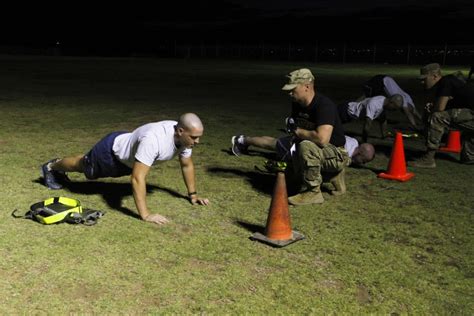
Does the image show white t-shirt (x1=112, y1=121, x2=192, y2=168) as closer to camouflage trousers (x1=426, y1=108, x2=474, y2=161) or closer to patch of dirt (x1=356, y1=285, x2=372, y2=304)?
patch of dirt (x1=356, y1=285, x2=372, y2=304)

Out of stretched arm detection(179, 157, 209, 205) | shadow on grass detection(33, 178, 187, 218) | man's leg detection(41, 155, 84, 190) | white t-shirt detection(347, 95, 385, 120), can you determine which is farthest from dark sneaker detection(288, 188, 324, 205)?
white t-shirt detection(347, 95, 385, 120)

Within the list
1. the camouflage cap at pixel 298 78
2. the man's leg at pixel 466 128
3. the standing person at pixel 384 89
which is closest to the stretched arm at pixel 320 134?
the camouflage cap at pixel 298 78

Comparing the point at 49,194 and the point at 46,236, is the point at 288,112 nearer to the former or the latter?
the point at 49,194

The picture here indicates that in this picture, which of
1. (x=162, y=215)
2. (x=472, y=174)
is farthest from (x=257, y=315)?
(x=472, y=174)

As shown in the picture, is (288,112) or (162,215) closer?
(162,215)

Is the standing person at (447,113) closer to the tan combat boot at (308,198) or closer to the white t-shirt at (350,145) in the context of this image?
the white t-shirt at (350,145)

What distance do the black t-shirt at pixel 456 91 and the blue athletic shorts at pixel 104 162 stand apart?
4607mm

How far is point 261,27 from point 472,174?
4084 inches

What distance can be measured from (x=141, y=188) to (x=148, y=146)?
362 millimetres

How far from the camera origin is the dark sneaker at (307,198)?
548 centimetres

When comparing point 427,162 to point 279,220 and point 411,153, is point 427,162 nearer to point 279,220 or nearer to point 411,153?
point 411,153

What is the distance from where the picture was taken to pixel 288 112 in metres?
12.5

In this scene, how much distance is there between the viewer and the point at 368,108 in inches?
333

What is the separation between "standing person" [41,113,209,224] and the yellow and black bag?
1.51ft
